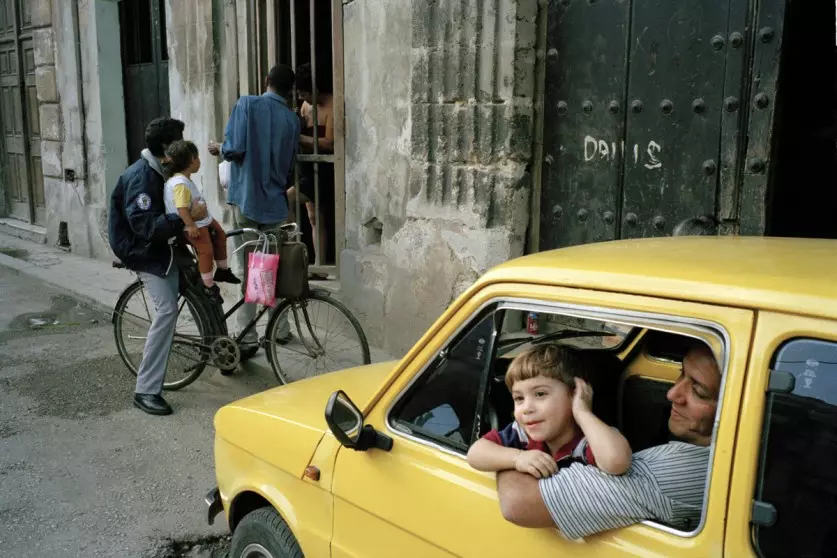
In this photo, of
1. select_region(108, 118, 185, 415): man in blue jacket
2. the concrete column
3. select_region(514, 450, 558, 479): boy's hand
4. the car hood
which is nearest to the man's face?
select_region(514, 450, 558, 479): boy's hand

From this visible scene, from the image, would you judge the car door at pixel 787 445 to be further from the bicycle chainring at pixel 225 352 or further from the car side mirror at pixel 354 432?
the bicycle chainring at pixel 225 352

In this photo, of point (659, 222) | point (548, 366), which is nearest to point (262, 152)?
point (659, 222)

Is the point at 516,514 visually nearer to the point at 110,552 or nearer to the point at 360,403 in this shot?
the point at 360,403

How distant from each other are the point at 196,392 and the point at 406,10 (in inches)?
129

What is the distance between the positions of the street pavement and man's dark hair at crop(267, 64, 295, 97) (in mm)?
2138

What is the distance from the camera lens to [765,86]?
4176mm

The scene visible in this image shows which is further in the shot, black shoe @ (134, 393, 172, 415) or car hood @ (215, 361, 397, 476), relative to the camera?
black shoe @ (134, 393, 172, 415)

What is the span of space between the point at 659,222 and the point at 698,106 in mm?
727

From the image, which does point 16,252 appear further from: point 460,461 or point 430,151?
point 460,461

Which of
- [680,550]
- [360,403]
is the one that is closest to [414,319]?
[360,403]

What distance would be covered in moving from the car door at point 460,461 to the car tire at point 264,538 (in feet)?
0.87

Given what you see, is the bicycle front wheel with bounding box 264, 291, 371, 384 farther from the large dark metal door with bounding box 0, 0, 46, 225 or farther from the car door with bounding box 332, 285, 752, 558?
the large dark metal door with bounding box 0, 0, 46, 225

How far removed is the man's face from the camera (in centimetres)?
167

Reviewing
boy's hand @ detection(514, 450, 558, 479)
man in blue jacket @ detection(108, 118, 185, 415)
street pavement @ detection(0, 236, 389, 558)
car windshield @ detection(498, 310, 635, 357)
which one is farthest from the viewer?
man in blue jacket @ detection(108, 118, 185, 415)
